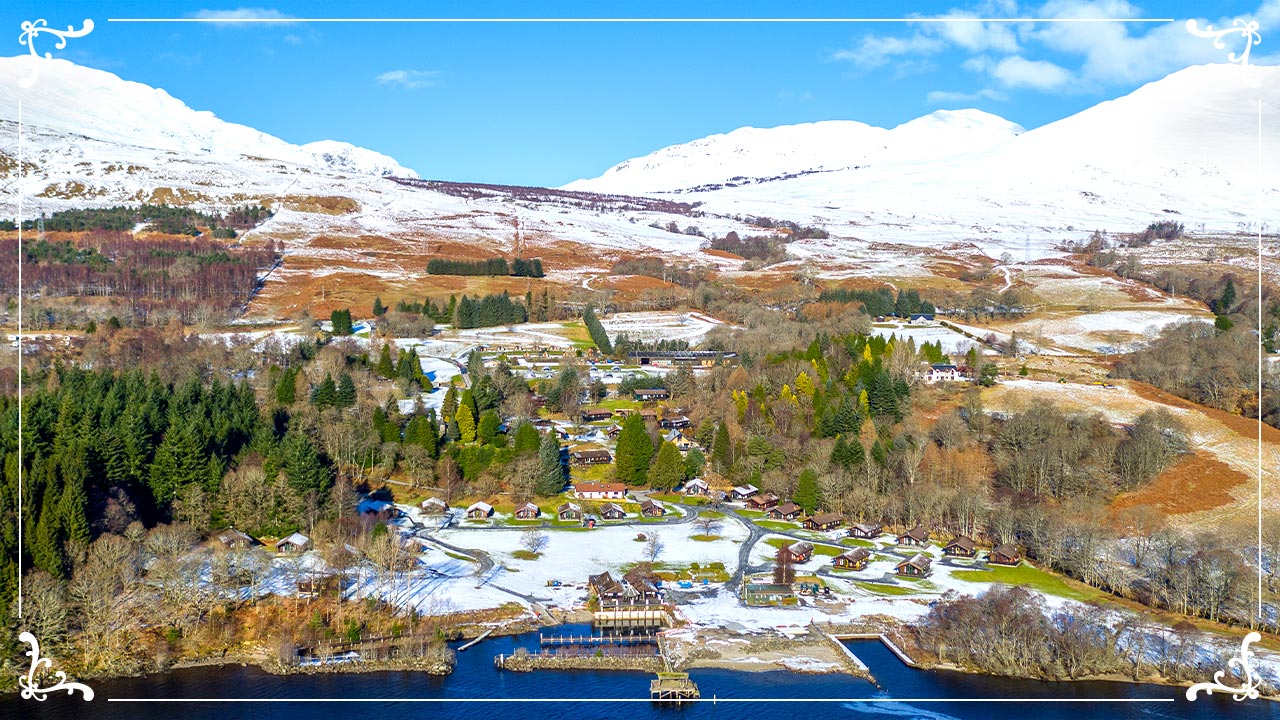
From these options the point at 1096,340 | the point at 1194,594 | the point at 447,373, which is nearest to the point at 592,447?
the point at 447,373

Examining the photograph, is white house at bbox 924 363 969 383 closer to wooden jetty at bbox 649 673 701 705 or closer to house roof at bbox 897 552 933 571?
house roof at bbox 897 552 933 571

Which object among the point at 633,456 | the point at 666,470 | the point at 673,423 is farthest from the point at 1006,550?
the point at 673,423

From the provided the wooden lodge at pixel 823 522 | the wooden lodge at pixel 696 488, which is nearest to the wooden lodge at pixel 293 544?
the wooden lodge at pixel 696 488

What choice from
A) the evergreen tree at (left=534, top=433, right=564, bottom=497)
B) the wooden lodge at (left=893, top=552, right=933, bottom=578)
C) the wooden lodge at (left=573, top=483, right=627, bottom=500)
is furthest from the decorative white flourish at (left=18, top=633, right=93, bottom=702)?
the wooden lodge at (left=893, top=552, right=933, bottom=578)

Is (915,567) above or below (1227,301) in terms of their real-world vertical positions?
below

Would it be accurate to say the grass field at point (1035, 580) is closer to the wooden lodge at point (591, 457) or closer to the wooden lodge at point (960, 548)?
the wooden lodge at point (960, 548)

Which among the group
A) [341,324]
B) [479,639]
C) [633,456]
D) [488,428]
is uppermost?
[341,324]

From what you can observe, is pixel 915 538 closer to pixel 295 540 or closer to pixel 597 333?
pixel 295 540
